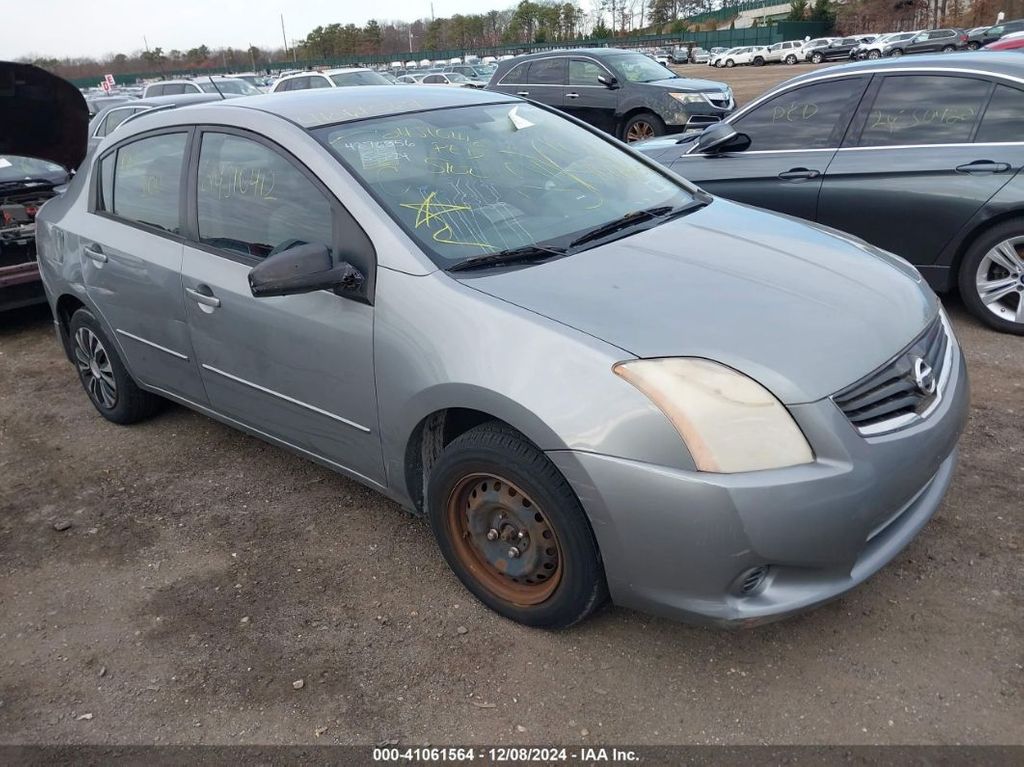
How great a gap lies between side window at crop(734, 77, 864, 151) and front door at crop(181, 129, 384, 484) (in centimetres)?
374

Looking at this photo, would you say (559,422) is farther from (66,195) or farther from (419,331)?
(66,195)

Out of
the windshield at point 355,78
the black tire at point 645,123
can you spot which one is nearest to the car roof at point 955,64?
the black tire at point 645,123

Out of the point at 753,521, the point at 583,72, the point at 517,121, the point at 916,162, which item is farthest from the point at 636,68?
the point at 753,521

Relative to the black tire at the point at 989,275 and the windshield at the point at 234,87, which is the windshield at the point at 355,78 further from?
the black tire at the point at 989,275

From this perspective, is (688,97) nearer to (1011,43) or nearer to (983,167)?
(1011,43)

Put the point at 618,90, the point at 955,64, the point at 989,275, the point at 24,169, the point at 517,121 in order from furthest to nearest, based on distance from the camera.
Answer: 1. the point at 618,90
2. the point at 24,169
3. the point at 955,64
4. the point at 989,275
5. the point at 517,121

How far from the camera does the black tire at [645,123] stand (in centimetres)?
1177

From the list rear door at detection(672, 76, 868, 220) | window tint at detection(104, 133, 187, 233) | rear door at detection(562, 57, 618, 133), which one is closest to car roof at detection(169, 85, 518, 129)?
window tint at detection(104, 133, 187, 233)

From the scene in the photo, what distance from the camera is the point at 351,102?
339 cm

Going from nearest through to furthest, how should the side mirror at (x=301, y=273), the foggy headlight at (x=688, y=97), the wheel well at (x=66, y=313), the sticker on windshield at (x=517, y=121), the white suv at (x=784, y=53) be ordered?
the side mirror at (x=301, y=273)
the sticker on windshield at (x=517, y=121)
the wheel well at (x=66, y=313)
the foggy headlight at (x=688, y=97)
the white suv at (x=784, y=53)

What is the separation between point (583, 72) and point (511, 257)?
10.6 meters

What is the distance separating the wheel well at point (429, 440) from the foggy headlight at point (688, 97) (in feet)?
32.6

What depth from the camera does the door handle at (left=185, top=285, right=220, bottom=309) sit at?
10.8ft

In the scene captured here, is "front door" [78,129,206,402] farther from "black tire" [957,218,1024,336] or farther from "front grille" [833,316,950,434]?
"black tire" [957,218,1024,336]
